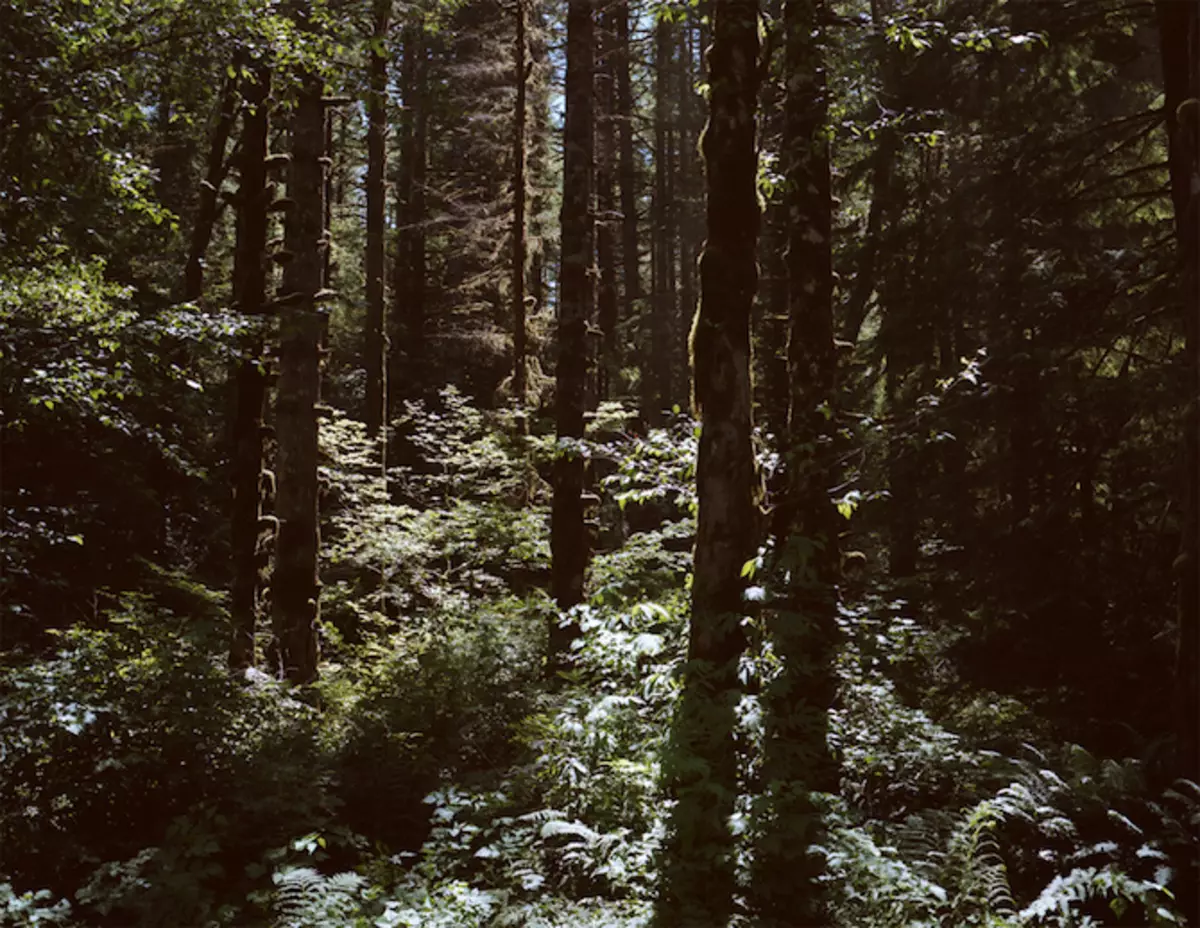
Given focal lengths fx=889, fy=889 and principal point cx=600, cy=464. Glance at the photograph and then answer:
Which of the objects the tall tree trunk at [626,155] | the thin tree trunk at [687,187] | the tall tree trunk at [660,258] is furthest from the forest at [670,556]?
the thin tree trunk at [687,187]

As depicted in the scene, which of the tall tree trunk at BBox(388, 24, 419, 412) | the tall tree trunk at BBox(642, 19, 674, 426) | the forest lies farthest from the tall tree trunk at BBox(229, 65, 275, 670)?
the tall tree trunk at BBox(642, 19, 674, 426)

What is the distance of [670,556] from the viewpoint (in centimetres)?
1214

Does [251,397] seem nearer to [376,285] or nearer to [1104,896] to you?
[1104,896]

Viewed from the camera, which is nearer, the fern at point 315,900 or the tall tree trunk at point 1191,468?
the fern at point 315,900

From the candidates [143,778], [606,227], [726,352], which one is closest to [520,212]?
[606,227]

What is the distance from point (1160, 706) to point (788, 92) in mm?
7225

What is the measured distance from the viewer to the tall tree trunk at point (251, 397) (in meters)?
10.6

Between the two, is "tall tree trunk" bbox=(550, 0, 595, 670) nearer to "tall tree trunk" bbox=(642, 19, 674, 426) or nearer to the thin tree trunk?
"tall tree trunk" bbox=(642, 19, 674, 426)

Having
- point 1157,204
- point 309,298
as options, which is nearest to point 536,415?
point 309,298

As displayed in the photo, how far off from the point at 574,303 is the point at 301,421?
3912 mm

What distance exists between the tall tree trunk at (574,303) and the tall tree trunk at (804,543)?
4114 mm

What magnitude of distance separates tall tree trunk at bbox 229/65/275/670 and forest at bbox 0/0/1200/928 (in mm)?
48

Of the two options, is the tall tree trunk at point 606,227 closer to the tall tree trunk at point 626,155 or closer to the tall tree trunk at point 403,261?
the tall tree trunk at point 626,155

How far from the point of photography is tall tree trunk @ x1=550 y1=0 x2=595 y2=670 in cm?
1180
